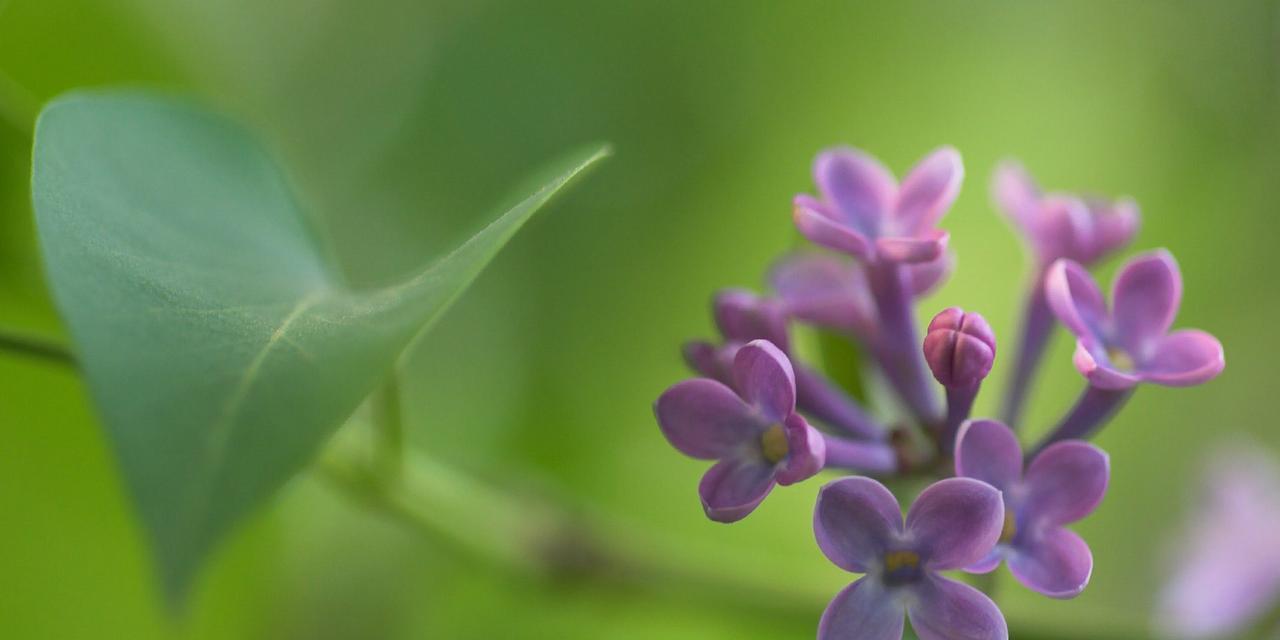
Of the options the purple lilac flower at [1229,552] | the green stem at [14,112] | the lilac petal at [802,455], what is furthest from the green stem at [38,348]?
the purple lilac flower at [1229,552]

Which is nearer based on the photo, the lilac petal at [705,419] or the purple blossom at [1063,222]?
the lilac petal at [705,419]

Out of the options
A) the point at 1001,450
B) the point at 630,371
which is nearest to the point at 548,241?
the point at 630,371

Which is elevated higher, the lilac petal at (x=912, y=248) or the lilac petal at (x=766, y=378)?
the lilac petal at (x=912, y=248)

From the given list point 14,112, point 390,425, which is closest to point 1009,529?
point 390,425

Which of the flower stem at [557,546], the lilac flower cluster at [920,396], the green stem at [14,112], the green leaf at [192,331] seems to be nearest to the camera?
the green leaf at [192,331]

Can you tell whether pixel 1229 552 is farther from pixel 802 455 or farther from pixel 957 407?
pixel 802 455

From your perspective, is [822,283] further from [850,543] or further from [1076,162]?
[1076,162]

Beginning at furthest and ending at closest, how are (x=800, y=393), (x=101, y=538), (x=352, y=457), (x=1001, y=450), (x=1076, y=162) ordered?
(x=1076, y=162)
(x=101, y=538)
(x=352, y=457)
(x=800, y=393)
(x=1001, y=450)

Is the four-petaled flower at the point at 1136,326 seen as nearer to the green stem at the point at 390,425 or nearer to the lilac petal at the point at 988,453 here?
the lilac petal at the point at 988,453
